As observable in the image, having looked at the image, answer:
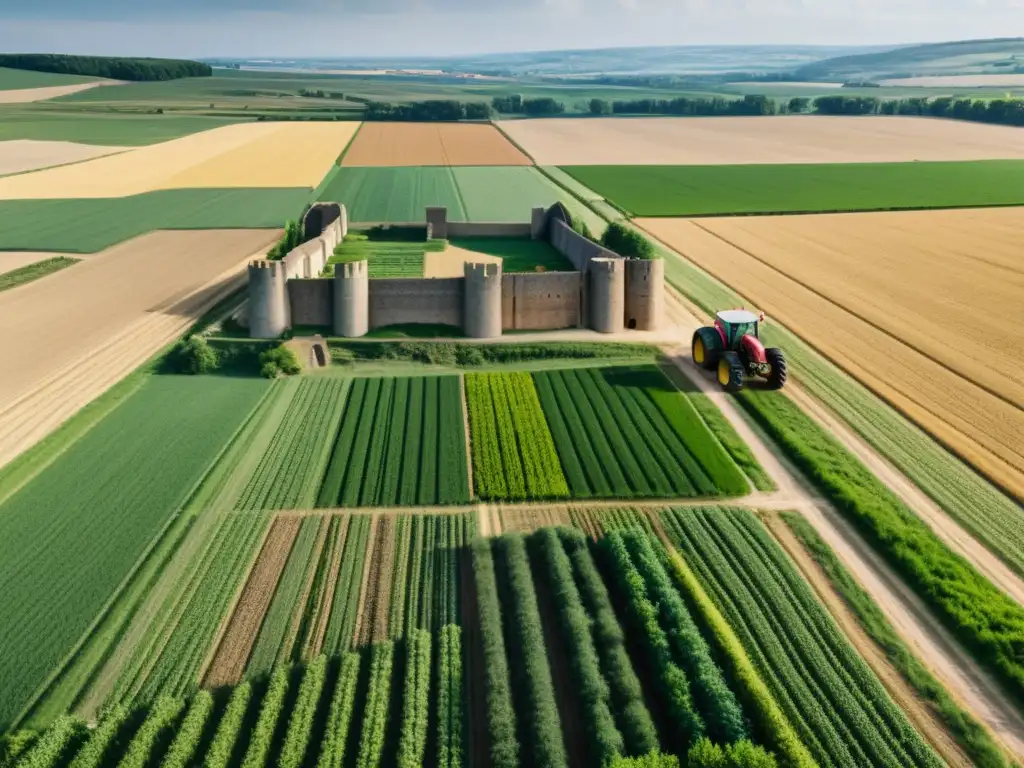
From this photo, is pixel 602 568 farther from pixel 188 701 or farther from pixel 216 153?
pixel 216 153

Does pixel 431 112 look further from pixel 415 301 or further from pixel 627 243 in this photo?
pixel 415 301

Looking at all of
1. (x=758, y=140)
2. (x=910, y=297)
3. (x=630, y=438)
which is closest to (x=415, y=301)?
(x=630, y=438)

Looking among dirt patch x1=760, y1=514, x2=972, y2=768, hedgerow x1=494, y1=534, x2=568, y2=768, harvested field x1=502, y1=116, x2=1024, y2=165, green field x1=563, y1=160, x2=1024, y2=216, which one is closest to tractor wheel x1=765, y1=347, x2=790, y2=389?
dirt patch x1=760, y1=514, x2=972, y2=768

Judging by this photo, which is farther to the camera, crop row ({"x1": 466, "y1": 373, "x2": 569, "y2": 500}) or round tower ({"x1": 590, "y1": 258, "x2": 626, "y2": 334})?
round tower ({"x1": 590, "y1": 258, "x2": 626, "y2": 334})

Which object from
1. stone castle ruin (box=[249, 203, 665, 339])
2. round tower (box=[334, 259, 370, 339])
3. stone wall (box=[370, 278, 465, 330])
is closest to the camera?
round tower (box=[334, 259, 370, 339])

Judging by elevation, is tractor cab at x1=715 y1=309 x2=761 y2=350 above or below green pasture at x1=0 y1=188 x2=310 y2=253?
below

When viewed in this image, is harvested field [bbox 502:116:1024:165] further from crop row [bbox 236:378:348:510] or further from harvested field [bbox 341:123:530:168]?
crop row [bbox 236:378:348:510]

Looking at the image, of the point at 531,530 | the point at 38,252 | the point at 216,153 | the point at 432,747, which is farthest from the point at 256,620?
the point at 216,153
